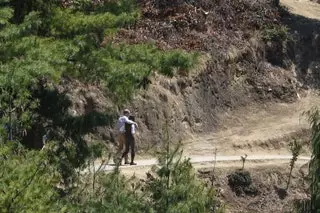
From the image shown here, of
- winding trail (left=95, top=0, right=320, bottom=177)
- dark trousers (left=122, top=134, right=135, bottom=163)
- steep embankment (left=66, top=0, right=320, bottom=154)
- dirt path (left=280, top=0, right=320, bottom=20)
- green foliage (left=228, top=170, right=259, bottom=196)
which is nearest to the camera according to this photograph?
dark trousers (left=122, top=134, right=135, bottom=163)

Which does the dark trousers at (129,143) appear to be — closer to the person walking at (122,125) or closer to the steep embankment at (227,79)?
the person walking at (122,125)

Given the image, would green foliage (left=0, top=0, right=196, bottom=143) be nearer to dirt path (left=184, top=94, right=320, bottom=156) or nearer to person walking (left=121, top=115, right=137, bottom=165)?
person walking (left=121, top=115, right=137, bottom=165)

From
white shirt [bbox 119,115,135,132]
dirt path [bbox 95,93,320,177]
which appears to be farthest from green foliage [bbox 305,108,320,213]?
dirt path [bbox 95,93,320,177]

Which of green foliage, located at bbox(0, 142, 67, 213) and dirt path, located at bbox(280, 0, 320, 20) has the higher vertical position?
dirt path, located at bbox(280, 0, 320, 20)

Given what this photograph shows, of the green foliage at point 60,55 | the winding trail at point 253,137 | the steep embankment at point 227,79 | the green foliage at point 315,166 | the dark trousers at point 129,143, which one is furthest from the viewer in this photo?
the steep embankment at point 227,79

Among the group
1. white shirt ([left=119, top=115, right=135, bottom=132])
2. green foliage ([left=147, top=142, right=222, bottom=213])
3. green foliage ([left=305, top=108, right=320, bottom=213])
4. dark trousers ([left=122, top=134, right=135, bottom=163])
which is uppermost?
green foliage ([left=305, top=108, right=320, bottom=213])

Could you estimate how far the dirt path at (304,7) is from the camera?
100.0 feet

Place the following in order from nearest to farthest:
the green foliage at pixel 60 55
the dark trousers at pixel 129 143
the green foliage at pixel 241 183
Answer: the green foliage at pixel 60 55
the dark trousers at pixel 129 143
the green foliage at pixel 241 183

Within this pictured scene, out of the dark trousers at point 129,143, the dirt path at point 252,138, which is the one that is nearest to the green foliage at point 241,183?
the dirt path at point 252,138

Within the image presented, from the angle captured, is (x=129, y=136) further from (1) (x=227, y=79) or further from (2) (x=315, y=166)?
(1) (x=227, y=79)

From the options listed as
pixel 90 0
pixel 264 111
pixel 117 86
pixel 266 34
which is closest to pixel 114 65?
pixel 117 86

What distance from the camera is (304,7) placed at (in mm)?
32062

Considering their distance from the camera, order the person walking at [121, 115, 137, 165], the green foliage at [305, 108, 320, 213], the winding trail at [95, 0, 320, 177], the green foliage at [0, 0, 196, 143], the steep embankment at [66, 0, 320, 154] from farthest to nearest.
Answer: the steep embankment at [66, 0, 320, 154]
the winding trail at [95, 0, 320, 177]
the person walking at [121, 115, 137, 165]
the green foliage at [0, 0, 196, 143]
the green foliage at [305, 108, 320, 213]

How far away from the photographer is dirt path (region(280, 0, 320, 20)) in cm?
Result: 3047
